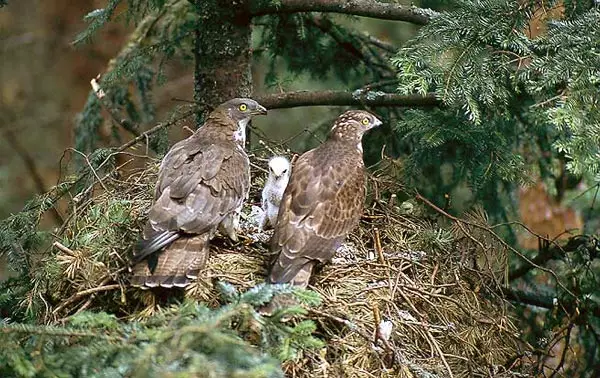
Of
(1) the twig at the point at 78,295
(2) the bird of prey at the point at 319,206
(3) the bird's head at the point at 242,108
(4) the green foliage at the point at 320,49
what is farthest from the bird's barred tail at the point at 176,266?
(4) the green foliage at the point at 320,49

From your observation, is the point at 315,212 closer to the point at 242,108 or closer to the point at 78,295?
the point at 242,108

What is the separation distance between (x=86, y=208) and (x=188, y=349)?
2.86 meters

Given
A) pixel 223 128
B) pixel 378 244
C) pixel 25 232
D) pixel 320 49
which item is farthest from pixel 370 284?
pixel 320 49

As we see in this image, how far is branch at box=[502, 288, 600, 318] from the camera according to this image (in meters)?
5.54

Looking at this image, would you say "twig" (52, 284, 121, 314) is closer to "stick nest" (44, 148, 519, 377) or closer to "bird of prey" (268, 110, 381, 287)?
"stick nest" (44, 148, 519, 377)

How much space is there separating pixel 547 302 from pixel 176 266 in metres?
2.62

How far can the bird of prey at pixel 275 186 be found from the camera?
18.4 feet

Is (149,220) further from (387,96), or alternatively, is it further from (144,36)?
(144,36)

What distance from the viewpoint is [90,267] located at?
477 cm

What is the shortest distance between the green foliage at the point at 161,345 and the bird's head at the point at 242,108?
2385 millimetres

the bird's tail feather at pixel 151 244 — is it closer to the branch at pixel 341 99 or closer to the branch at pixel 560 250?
the branch at pixel 341 99

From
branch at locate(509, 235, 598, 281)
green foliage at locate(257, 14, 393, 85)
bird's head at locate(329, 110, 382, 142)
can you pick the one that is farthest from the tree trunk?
branch at locate(509, 235, 598, 281)

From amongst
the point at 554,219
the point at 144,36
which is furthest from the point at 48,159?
the point at 554,219

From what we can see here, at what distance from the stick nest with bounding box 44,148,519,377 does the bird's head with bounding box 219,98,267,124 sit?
651mm
